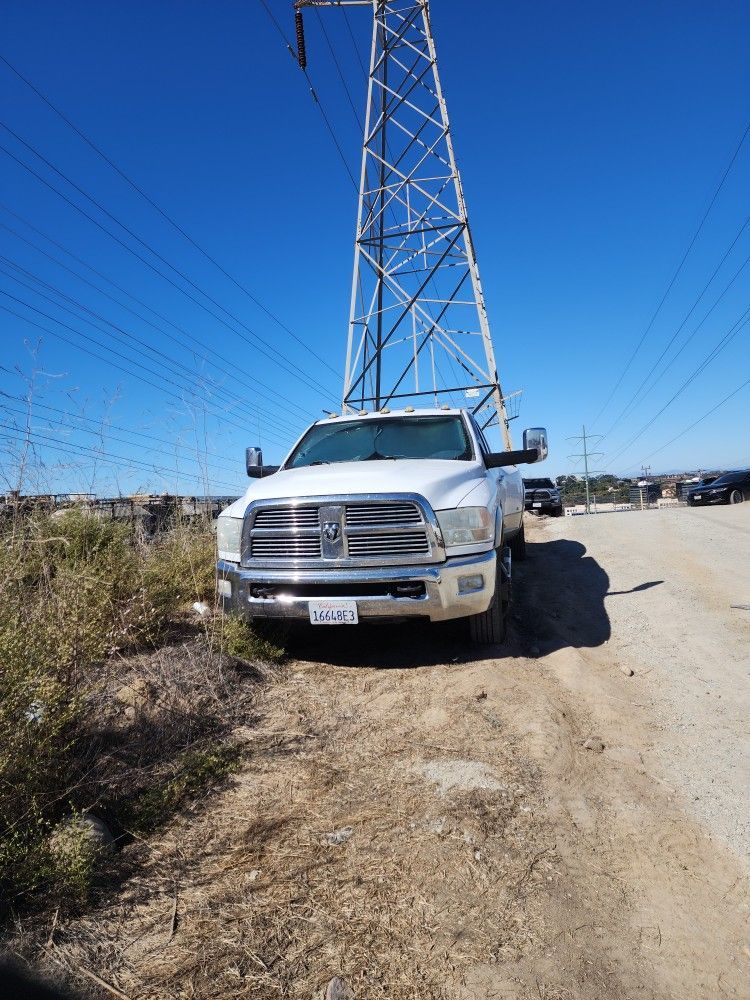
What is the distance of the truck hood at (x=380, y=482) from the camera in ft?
12.1

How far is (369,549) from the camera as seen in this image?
12.0ft

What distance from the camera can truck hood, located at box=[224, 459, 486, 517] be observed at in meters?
3.70

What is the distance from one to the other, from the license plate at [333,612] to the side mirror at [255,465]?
207 cm

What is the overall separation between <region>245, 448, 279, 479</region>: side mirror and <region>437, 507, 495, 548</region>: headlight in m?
2.27

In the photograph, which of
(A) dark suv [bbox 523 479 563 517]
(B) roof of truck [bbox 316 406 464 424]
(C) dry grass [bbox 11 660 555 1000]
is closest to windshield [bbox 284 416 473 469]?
(B) roof of truck [bbox 316 406 464 424]

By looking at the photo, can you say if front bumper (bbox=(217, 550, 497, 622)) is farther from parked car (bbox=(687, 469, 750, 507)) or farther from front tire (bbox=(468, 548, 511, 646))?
parked car (bbox=(687, 469, 750, 507))

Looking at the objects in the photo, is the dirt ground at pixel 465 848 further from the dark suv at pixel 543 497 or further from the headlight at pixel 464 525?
the dark suv at pixel 543 497

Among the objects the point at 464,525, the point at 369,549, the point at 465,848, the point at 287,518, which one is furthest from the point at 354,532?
the point at 465,848

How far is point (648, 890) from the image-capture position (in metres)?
1.79

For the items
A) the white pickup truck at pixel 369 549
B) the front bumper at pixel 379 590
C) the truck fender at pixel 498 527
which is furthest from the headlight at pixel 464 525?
the truck fender at pixel 498 527

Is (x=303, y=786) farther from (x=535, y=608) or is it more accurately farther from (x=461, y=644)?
(x=535, y=608)

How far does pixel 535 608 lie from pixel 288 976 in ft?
13.6

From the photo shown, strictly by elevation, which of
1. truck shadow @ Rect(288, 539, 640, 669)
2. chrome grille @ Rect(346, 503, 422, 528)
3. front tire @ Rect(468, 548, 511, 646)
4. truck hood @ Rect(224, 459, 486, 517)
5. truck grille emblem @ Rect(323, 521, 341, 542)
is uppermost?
truck hood @ Rect(224, 459, 486, 517)

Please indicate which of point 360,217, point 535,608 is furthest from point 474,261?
point 535,608
